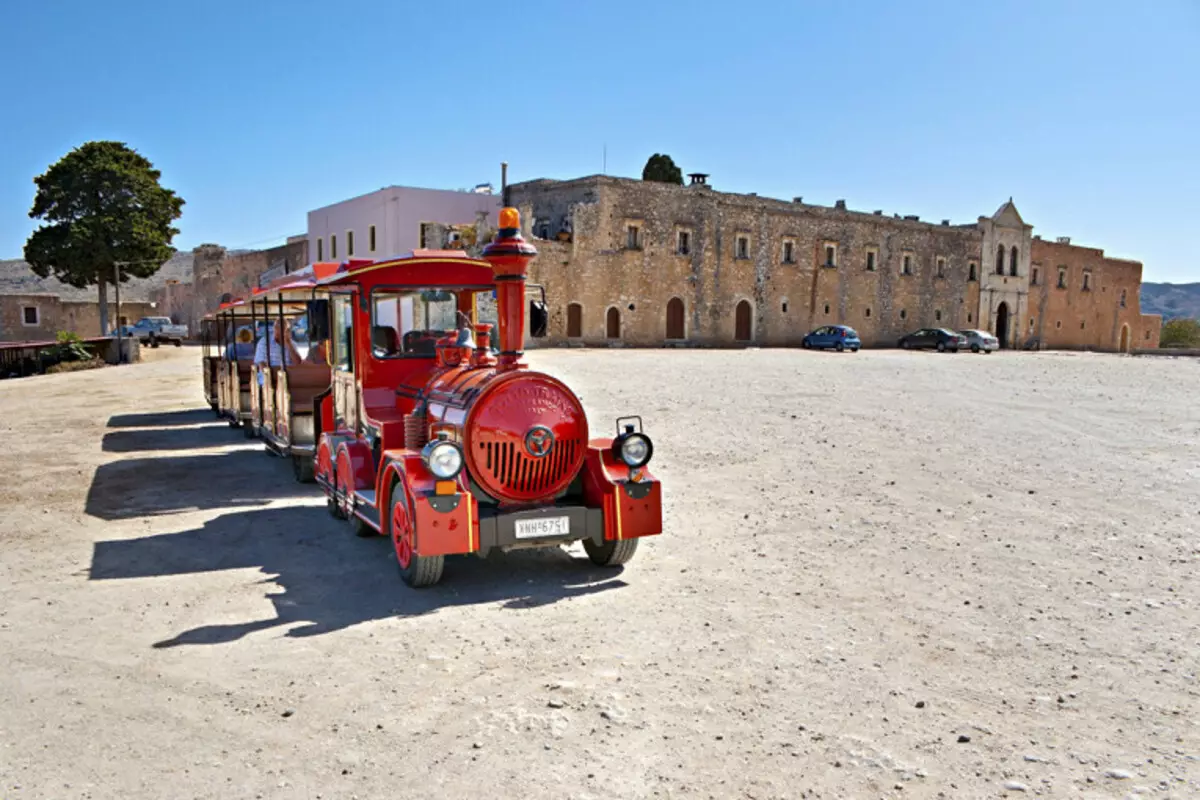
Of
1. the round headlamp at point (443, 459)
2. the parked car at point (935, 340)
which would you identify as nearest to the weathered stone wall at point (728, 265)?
the parked car at point (935, 340)

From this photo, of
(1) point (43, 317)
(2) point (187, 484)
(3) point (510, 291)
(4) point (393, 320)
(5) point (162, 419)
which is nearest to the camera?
(3) point (510, 291)

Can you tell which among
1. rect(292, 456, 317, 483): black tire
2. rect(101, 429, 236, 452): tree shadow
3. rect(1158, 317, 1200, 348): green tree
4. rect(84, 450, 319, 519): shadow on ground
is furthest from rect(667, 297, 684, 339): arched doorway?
rect(1158, 317, 1200, 348): green tree

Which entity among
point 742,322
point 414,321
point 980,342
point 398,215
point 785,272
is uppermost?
point 398,215

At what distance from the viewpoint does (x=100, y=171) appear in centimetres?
4284

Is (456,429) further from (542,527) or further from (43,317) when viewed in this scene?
(43,317)

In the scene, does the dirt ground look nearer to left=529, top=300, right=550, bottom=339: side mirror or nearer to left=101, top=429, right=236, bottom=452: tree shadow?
left=529, top=300, right=550, bottom=339: side mirror

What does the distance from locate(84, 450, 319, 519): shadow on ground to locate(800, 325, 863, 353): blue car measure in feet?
104

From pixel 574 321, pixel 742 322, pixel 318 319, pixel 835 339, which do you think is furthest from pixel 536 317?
pixel 742 322

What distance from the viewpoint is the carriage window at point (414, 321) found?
748 cm

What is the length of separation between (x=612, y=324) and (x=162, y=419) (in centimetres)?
2415

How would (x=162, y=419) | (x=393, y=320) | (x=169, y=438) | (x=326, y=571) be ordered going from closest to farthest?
(x=326, y=571)
(x=393, y=320)
(x=169, y=438)
(x=162, y=419)

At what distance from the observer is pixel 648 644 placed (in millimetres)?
4789

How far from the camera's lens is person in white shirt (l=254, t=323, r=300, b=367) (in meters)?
11.4

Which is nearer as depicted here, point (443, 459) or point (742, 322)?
point (443, 459)
